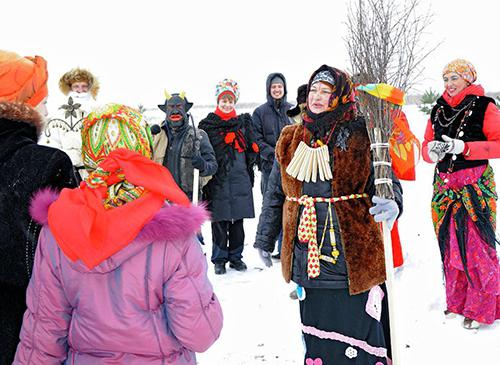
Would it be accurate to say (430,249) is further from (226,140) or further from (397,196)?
(397,196)

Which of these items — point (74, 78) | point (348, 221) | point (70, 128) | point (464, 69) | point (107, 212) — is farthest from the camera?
point (74, 78)

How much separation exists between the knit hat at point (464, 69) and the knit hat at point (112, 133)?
3069mm

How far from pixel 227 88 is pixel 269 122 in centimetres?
67

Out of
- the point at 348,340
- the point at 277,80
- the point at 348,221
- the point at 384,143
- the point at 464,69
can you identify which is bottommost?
the point at 348,340

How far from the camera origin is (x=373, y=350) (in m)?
2.78

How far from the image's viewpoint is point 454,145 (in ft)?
12.5

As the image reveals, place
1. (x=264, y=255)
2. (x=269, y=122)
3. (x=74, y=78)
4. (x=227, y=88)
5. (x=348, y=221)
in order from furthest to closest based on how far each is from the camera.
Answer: (x=269, y=122)
(x=227, y=88)
(x=74, y=78)
(x=264, y=255)
(x=348, y=221)

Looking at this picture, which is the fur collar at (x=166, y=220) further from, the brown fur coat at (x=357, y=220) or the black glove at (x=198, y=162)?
the black glove at (x=198, y=162)

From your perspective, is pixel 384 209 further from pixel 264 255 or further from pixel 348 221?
pixel 264 255

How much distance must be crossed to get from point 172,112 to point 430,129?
2.39 metres

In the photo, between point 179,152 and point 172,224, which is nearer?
point 172,224

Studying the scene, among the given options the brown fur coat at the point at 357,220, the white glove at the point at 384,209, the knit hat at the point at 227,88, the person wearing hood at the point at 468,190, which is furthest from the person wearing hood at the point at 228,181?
the white glove at the point at 384,209

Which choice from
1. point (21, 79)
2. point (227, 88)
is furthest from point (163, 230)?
point (227, 88)

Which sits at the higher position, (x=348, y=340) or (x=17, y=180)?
(x=17, y=180)
